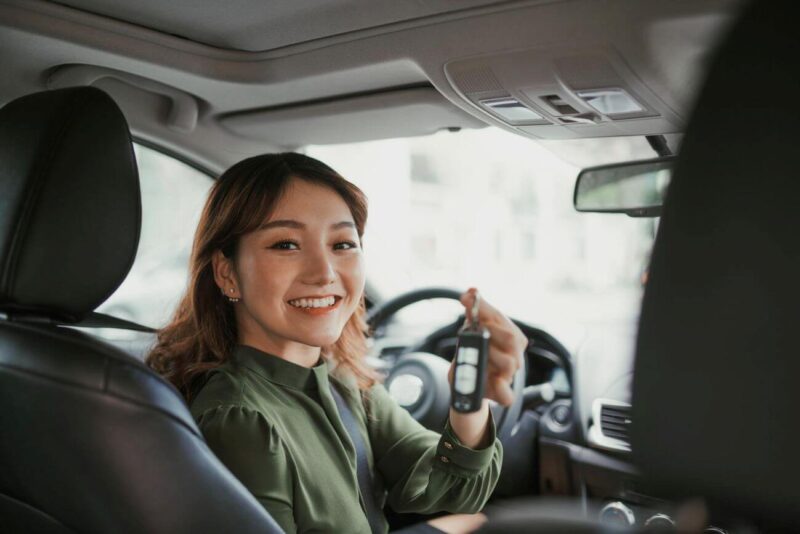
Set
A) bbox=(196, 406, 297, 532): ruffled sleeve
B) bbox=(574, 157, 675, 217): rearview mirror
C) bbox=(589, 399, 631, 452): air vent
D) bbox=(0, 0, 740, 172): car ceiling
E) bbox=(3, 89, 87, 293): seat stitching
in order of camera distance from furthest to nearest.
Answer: bbox=(589, 399, 631, 452): air vent, bbox=(574, 157, 675, 217): rearview mirror, bbox=(0, 0, 740, 172): car ceiling, bbox=(196, 406, 297, 532): ruffled sleeve, bbox=(3, 89, 87, 293): seat stitching

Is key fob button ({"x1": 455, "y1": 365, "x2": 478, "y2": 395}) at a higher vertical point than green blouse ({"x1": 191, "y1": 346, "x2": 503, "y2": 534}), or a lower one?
higher

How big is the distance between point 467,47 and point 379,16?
235 millimetres

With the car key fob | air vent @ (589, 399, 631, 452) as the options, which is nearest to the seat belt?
the car key fob

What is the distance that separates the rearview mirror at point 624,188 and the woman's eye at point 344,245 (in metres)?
0.77

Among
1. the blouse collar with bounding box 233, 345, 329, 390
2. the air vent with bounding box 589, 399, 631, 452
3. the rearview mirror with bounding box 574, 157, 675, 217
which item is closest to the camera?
the blouse collar with bounding box 233, 345, 329, 390

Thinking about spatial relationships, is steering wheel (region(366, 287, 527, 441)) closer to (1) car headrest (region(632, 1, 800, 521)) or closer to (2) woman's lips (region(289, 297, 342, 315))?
(2) woman's lips (region(289, 297, 342, 315))

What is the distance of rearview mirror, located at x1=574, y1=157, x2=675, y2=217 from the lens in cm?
227

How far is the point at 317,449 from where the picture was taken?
1.92 meters

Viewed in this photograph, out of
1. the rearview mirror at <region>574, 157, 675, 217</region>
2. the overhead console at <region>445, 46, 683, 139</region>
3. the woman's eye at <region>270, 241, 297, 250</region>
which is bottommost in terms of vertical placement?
the woman's eye at <region>270, 241, 297, 250</region>

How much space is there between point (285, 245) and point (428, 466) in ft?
2.22

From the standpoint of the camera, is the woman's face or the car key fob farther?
the woman's face

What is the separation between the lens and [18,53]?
2.29 metres

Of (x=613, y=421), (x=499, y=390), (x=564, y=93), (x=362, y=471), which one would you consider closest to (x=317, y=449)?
(x=362, y=471)

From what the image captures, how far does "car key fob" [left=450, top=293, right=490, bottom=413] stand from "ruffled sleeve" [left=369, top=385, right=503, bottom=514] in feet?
1.45
